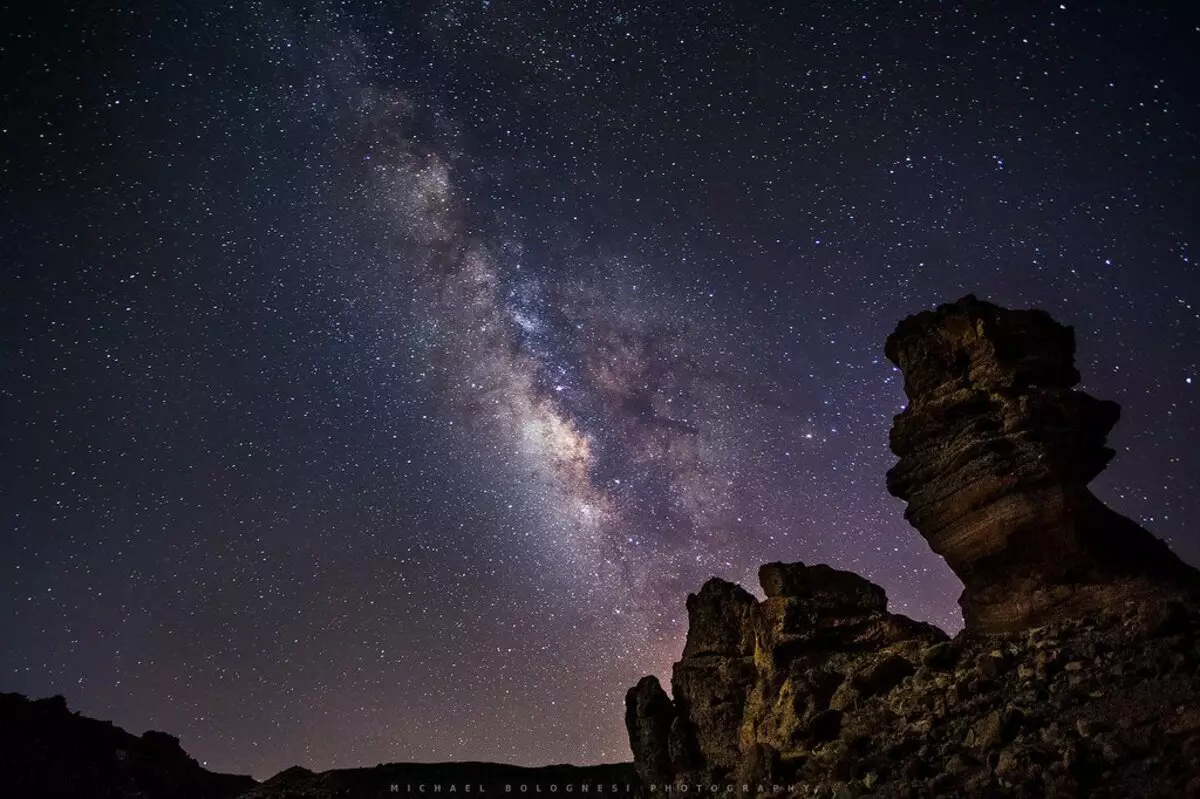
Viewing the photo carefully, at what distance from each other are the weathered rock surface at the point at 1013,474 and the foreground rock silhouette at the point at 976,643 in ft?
0.21

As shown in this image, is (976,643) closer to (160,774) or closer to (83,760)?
(83,760)

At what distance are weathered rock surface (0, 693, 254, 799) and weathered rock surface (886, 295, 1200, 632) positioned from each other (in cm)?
4041

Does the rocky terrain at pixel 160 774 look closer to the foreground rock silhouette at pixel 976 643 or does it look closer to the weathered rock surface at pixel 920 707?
the weathered rock surface at pixel 920 707

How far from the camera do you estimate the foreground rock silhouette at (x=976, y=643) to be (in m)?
15.1

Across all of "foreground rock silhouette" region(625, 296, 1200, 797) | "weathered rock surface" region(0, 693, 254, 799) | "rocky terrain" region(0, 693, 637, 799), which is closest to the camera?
"foreground rock silhouette" region(625, 296, 1200, 797)

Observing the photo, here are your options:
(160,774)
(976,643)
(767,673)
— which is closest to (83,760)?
(160,774)

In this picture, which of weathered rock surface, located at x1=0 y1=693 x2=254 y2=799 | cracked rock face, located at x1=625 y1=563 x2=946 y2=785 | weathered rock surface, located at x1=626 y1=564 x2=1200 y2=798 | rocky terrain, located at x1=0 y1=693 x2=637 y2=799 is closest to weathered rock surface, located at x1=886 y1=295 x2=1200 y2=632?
weathered rock surface, located at x1=626 y1=564 x2=1200 y2=798

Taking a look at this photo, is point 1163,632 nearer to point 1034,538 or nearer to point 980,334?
point 1034,538

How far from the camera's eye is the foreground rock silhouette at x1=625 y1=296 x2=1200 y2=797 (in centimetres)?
1515

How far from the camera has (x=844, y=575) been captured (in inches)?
1111

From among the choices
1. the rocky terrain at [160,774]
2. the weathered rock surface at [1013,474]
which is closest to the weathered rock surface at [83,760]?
the rocky terrain at [160,774]

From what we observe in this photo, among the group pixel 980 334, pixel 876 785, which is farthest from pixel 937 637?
pixel 980 334

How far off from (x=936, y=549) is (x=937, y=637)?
3.25 m

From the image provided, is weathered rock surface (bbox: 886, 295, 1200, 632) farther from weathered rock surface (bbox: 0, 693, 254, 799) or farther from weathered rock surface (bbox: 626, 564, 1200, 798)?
weathered rock surface (bbox: 0, 693, 254, 799)
